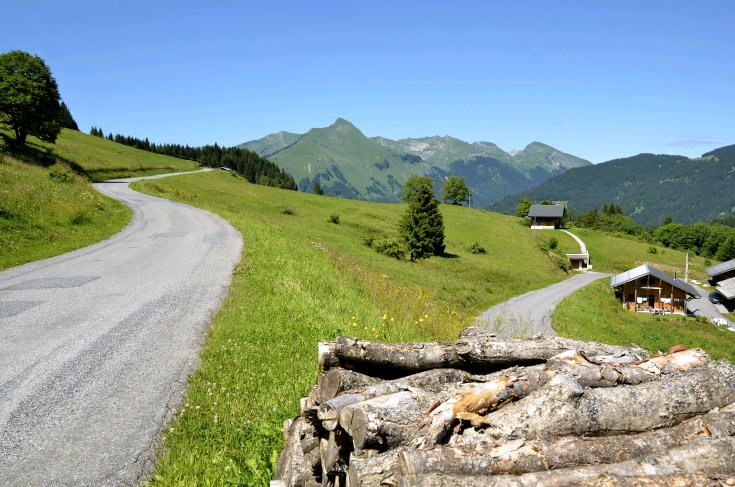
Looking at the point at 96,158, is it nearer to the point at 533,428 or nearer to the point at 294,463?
the point at 294,463

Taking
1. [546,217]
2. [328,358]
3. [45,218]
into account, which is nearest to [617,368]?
[328,358]

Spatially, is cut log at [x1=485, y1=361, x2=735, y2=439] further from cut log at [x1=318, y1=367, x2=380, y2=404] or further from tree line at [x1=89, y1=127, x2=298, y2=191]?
tree line at [x1=89, y1=127, x2=298, y2=191]

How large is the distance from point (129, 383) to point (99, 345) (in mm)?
2266

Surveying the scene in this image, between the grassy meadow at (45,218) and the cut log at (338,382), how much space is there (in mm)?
16799

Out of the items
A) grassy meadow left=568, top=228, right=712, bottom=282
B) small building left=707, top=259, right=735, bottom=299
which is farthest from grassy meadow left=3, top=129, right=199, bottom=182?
grassy meadow left=568, top=228, right=712, bottom=282

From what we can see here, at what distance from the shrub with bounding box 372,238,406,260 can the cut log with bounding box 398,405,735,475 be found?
155ft

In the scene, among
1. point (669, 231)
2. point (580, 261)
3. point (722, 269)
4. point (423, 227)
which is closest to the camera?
point (423, 227)

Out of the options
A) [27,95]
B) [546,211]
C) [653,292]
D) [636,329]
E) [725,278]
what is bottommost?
[636,329]

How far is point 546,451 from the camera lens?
13.2ft

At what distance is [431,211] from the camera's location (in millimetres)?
68188

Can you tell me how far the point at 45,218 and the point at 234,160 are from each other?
153982mm

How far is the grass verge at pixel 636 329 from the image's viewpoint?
38.2 metres

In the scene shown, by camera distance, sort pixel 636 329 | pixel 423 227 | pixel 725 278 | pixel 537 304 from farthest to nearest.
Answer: pixel 725 278 < pixel 423 227 < pixel 537 304 < pixel 636 329

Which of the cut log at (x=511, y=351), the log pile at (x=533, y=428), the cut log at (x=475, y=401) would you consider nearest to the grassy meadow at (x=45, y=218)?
the log pile at (x=533, y=428)
